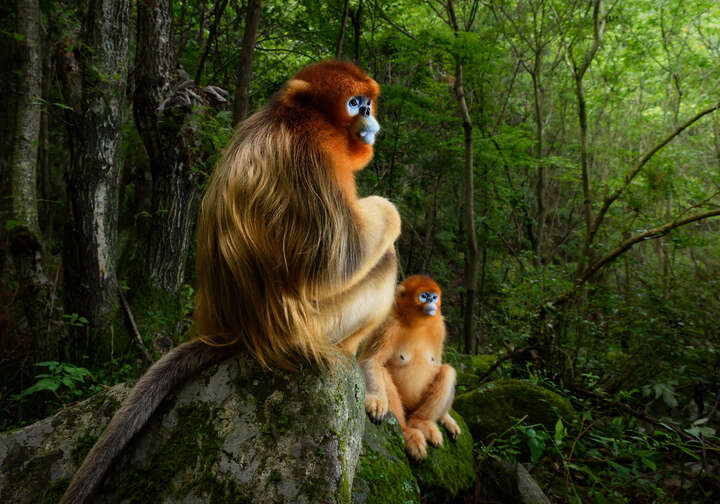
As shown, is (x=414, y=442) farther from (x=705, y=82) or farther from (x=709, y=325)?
(x=705, y=82)

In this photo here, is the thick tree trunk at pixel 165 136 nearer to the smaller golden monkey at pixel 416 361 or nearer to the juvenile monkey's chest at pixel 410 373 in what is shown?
the smaller golden monkey at pixel 416 361

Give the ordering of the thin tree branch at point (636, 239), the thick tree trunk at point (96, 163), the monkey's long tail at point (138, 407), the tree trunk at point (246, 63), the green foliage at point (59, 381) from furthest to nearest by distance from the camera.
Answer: the tree trunk at point (246, 63), the thin tree branch at point (636, 239), the thick tree trunk at point (96, 163), the green foliage at point (59, 381), the monkey's long tail at point (138, 407)

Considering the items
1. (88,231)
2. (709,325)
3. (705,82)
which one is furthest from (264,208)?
(705,82)

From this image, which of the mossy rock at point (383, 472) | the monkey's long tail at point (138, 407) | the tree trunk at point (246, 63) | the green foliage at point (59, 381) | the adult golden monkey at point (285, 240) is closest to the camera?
the monkey's long tail at point (138, 407)

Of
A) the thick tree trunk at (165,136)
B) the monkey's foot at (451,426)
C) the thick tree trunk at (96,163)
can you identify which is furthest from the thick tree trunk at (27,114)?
the monkey's foot at (451,426)

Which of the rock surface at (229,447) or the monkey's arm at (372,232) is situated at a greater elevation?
the monkey's arm at (372,232)

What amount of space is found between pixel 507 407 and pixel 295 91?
363 cm

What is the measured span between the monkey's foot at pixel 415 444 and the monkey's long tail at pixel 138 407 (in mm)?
1661

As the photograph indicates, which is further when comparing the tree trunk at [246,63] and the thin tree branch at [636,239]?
the tree trunk at [246,63]

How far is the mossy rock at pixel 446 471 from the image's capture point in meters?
2.99

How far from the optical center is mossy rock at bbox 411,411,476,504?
2.99m

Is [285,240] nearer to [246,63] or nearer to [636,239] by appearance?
[246,63]

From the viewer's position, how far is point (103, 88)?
385 centimetres

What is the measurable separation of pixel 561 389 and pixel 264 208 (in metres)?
4.08
